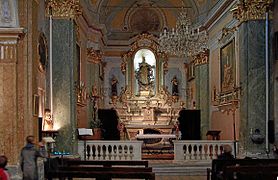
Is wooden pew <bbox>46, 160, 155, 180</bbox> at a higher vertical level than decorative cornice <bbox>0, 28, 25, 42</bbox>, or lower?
lower

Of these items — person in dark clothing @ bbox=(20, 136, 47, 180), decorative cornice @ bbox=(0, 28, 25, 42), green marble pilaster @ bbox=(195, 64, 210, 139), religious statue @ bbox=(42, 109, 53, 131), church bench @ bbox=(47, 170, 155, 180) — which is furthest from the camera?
green marble pilaster @ bbox=(195, 64, 210, 139)

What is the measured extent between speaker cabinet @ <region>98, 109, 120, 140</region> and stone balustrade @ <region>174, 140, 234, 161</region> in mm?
8146

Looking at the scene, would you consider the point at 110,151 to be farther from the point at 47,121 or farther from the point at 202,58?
the point at 202,58

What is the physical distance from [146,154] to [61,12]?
22.2ft

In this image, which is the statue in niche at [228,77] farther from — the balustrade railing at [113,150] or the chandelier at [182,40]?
the balustrade railing at [113,150]

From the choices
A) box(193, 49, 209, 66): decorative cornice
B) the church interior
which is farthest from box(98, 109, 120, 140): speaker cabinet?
box(193, 49, 209, 66): decorative cornice

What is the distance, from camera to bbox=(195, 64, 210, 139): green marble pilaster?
21.8 m

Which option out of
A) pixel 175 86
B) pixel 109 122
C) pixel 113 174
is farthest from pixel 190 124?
pixel 113 174

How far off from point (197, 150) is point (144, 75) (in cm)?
1098

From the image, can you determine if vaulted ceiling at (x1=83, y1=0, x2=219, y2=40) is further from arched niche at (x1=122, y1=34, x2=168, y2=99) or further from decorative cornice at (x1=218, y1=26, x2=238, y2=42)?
decorative cornice at (x1=218, y1=26, x2=238, y2=42)

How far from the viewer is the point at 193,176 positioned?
47.2 feet

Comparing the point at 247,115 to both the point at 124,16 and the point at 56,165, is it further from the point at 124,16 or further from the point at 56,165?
the point at 124,16

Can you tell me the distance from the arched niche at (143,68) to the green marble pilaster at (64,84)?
37.2 feet

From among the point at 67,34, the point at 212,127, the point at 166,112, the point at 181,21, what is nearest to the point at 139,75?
the point at 166,112
